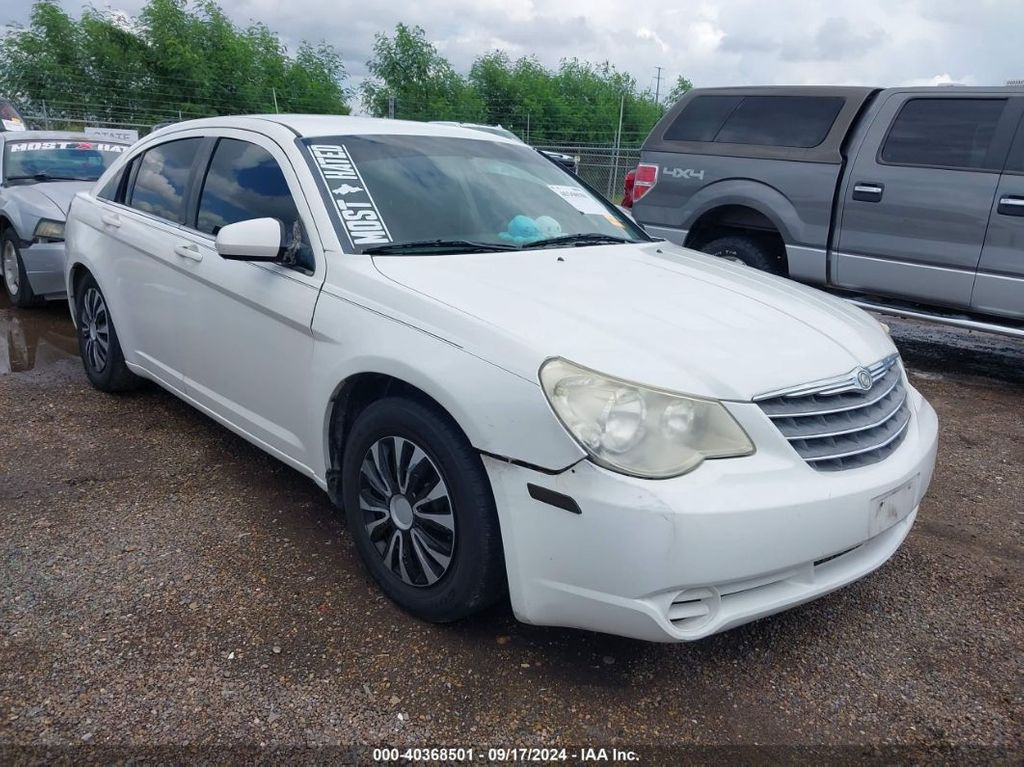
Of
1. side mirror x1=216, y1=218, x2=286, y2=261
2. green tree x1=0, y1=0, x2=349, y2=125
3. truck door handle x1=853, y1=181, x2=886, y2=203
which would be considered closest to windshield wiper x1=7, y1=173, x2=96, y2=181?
side mirror x1=216, y1=218, x2=286, y2=261

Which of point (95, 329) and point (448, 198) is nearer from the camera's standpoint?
point (448, 198)

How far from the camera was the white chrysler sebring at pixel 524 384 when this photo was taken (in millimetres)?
2166

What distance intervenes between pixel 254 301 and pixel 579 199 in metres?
1.57

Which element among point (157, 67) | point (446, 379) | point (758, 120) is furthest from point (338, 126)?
point (157, 67)

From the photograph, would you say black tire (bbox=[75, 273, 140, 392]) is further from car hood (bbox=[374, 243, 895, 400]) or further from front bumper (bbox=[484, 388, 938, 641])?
front bumper (bbox=[484, 388, 938, 641])

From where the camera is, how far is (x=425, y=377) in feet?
7.97

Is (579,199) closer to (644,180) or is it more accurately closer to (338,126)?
(338,126)

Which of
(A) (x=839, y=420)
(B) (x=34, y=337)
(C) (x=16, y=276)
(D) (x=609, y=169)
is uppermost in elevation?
(A) (x=839, y=420)

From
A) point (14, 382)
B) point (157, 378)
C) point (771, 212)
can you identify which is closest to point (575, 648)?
point (157, 378)

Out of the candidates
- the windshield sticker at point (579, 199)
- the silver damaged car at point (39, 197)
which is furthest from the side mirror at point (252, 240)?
the silver damaged car at point (39, 197)

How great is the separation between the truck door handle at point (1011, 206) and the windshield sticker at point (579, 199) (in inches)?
122

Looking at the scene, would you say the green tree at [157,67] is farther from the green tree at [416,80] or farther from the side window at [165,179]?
the side window at [165,179]

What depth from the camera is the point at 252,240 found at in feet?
9.68

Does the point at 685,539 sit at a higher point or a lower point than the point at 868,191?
lower
